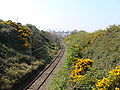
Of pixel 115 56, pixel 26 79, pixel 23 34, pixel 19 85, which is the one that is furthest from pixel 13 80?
pixel 23 34

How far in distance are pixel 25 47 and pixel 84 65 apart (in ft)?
50.5

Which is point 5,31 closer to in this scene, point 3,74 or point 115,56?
point 3,74

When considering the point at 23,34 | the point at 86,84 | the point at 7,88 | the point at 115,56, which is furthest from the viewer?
the point at 23,34

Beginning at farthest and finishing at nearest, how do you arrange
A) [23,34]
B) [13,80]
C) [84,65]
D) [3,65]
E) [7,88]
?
[23,34] < [3,65] < [13,80] < [7,88] < [84,65]

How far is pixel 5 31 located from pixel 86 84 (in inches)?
738

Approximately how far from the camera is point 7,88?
1081 centimetres

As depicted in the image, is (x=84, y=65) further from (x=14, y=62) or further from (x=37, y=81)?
(x=14, y=62)

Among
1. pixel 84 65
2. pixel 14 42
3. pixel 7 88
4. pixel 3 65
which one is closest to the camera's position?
pixel 84 65

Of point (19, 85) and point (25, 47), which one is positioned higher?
point (25, 47)

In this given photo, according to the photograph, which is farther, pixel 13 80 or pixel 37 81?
pixel 37 81

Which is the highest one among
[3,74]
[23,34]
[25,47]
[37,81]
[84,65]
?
[23,34]

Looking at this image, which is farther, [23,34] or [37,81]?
[23,34]

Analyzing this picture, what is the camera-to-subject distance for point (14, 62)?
1581 centimetres

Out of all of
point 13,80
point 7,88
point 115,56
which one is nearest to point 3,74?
point 13,80
